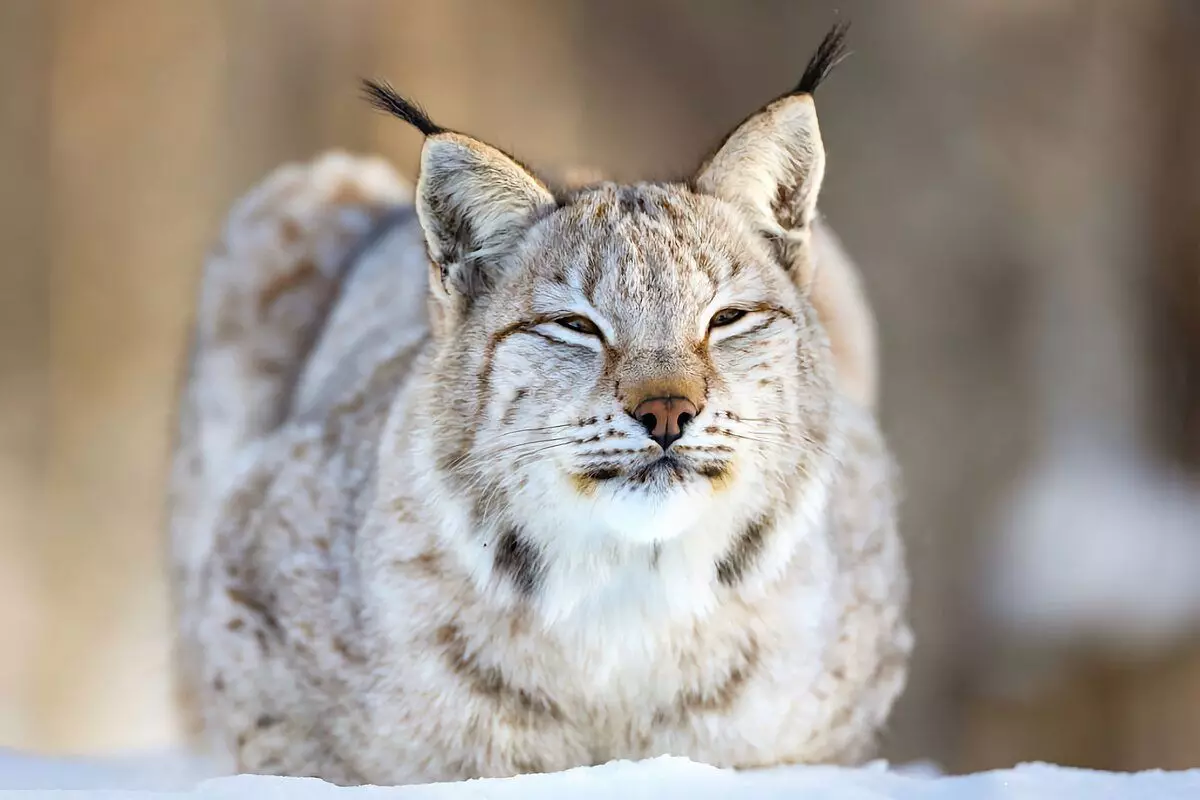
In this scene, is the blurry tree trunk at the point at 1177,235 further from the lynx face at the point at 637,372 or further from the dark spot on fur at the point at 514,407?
the dark spot on fur at the point at 514,407

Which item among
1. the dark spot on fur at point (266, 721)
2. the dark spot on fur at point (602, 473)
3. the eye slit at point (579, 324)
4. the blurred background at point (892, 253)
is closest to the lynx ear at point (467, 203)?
the eye slit at point (579, 324)

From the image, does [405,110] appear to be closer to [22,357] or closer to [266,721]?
[266,721]

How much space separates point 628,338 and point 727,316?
0.20m

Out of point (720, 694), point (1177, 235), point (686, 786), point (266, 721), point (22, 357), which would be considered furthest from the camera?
point (1177, 235)

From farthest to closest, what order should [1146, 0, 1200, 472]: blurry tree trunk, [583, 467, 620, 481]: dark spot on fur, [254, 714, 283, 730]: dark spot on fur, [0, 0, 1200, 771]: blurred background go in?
[1146, 0, 1200, 472]: blurry tree trunk, [0, 0, 1200, 771]: blurred background, [254, 714, 283, 730]: dark spot on fur, [583, 467, 620, 481]: dark spot on fur

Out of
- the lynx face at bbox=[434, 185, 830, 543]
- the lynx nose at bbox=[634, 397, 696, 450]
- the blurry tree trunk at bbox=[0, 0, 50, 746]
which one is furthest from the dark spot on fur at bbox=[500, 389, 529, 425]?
the blurry tree trunk at bbox=[0, 0, 50, 746]

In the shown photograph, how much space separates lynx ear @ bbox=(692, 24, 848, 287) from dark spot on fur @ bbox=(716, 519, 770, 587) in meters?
0.47

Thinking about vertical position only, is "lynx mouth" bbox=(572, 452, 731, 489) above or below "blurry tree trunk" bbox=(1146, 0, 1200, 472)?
below

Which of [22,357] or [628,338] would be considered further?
[22,357]

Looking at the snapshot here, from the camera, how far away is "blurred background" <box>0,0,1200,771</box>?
17.4 feet

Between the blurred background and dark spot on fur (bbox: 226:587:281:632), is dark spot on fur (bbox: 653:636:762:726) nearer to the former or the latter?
dark spot on fur (bbox: 226:587:281:632)

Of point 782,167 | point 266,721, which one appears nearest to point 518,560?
point 266,721

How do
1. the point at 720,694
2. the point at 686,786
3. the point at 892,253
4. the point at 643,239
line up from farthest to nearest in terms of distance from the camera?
the point at 892,253
the point at 720,694
the point at 643,239
the point at 686,786

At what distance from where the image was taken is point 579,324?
7.24 feet
